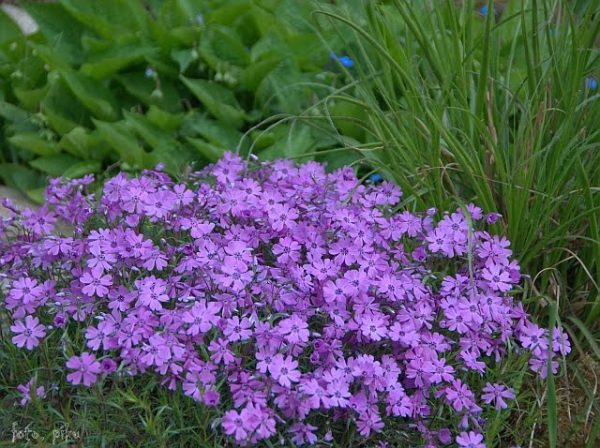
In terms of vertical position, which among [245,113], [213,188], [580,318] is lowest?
[580,318]

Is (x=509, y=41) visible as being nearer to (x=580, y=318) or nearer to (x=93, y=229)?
(x=580, y=318)

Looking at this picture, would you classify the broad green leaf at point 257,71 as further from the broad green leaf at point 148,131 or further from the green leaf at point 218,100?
the broad green leaf at point 148,131

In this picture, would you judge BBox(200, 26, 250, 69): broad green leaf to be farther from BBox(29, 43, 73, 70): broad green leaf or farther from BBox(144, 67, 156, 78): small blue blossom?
BBox(29, 43, 73, 70): broad green leaf

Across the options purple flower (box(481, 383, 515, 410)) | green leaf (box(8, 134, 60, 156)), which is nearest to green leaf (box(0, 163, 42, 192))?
green leaf (box(8, 134, 60, 156))

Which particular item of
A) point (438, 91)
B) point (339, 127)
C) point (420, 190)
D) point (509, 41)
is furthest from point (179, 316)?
point (509, 41)

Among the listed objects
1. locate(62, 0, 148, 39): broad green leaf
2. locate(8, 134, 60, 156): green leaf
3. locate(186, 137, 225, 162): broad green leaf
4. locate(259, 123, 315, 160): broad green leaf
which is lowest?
locate(259, 123, 315, 160): broad green leaf

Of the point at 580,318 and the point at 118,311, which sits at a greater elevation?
the point at 118,311

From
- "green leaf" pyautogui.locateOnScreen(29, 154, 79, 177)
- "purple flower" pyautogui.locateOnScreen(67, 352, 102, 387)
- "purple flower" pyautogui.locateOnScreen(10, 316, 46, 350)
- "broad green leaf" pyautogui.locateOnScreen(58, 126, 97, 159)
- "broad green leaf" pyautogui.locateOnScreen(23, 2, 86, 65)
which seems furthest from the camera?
"broad green leaf" pyautogui.locateOnScreen(23, 2, 86, 65)
